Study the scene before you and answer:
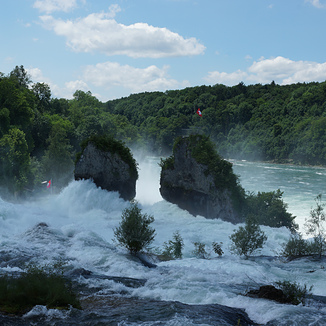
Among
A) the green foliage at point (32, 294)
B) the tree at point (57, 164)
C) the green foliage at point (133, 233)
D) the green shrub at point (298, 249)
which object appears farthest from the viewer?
→ the tree at point (57, 164)

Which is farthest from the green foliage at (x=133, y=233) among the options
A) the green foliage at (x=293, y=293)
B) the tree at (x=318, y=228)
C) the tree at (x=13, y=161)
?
the tree at (x=13, y=161)

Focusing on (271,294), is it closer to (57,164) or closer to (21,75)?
(57,164)

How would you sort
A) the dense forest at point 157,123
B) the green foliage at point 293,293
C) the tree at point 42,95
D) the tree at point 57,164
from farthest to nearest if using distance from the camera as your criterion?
1. the tree at point 42,95
2. the tree at point 57,164
3. the dense forest at point 157,123
4. the green foliage at point 293,293

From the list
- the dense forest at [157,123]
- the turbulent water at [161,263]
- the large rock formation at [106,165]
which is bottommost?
the turbulent water at [161,263]

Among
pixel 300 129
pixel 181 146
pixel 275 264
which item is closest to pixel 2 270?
pixel 275 264

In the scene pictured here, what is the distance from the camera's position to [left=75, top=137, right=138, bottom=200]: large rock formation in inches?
1497

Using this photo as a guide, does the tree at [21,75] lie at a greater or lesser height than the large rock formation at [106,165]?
greater

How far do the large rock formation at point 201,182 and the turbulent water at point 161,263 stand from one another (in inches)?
60.1

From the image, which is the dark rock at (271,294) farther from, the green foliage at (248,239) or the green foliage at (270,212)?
the green foliage at (270,212)

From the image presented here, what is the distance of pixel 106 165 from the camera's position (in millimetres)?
38094

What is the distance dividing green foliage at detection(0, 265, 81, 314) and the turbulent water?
40 cm

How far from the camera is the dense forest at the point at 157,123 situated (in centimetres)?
4769

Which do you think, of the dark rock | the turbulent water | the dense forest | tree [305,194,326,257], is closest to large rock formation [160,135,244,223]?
the turbulent water

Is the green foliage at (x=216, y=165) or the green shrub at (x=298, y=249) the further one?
the green foliage at (x=216, y=165)
